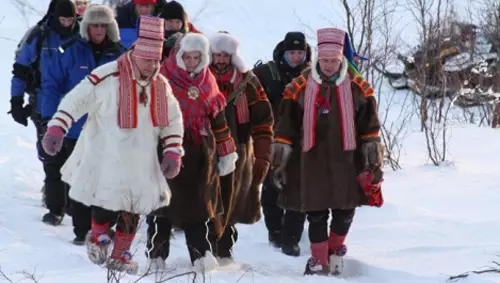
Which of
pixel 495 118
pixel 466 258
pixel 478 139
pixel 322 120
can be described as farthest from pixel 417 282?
pixel 495 118

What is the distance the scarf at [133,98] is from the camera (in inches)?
196

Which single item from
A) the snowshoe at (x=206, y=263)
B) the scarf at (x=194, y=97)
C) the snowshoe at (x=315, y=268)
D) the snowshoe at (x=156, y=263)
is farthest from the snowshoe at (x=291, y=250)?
the scarf at (x=194, y=97)

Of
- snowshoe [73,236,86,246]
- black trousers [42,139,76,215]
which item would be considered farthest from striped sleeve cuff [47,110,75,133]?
black trousers [42,139,76,215]

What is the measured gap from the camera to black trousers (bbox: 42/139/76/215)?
22.6 ft

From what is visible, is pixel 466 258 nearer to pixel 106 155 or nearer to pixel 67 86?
pixel 106 155

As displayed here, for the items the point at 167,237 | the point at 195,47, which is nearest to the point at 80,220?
the point at 167,237

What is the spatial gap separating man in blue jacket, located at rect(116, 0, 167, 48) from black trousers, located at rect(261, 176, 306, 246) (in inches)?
66.4

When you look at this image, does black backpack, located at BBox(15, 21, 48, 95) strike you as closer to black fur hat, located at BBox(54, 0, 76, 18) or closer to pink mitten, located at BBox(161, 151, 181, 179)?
black fur hat, located at BBox(54, 0, 76, 18)

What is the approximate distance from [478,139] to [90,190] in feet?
30.5

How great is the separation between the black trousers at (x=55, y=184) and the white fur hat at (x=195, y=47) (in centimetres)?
180

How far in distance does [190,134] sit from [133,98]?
0.60 m

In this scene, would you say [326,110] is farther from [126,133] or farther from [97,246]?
[97,246]

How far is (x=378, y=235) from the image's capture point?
729 centimetres

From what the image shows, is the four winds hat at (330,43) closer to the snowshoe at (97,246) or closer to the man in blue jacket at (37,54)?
the snowshoe at (97,246)
